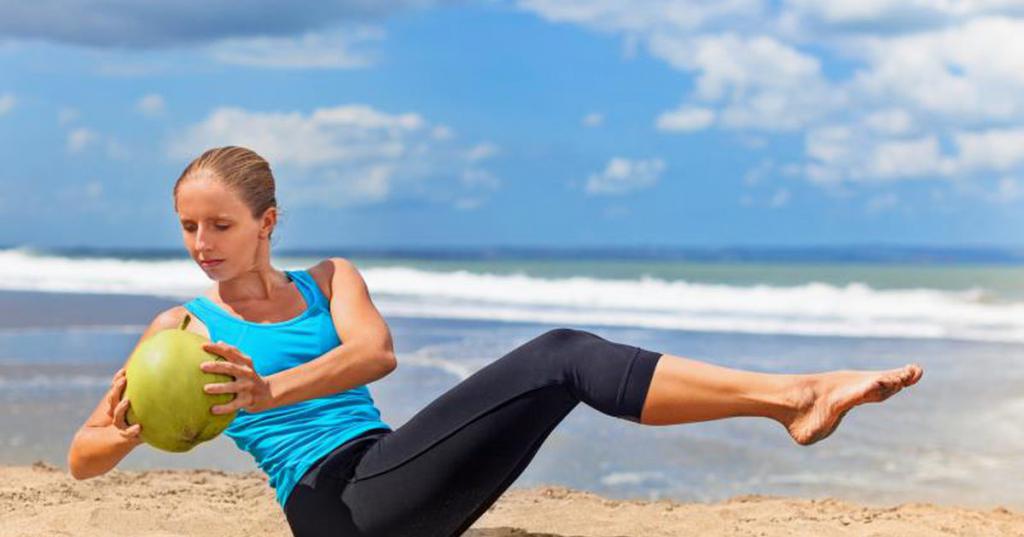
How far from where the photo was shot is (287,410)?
3264mm

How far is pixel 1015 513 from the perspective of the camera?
5.18 meters

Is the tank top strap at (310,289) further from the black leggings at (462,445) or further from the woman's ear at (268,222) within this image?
the black leggings at (462,445)

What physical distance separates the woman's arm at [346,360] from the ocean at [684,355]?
9.70ft

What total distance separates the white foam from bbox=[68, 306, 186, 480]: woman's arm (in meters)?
11.9

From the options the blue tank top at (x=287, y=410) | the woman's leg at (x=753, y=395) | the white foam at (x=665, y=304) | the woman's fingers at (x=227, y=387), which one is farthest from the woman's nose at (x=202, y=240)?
the white foam at (x=665, y=304)

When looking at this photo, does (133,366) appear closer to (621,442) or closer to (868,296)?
(621,442)

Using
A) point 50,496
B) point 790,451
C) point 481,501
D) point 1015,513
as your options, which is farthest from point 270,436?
point 790,451

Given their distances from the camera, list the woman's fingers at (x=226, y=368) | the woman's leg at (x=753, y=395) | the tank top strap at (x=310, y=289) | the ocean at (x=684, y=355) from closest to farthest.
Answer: the woman's fingers at (x=226, y=368) → the woman's leg at (x=753, y=395) → the tank top strap at (x=310, y=289) → the ocean at (x=684, y=355)

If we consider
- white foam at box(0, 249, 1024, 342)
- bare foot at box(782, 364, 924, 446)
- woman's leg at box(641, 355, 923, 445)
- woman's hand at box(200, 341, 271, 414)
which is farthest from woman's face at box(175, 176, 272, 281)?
white foam at box(0, 249, 1024, 342)

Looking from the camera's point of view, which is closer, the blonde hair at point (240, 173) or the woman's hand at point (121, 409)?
the woman's hand at point (121, 409)

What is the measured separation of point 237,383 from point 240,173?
2.11 feet

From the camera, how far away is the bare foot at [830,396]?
Answer: 2.91 m

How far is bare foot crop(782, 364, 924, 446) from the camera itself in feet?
9.56

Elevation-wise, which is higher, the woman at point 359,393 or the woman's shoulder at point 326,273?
the woman's shoulder at point 326,273
